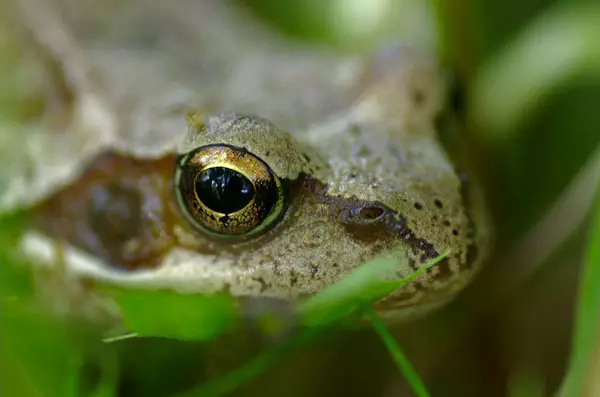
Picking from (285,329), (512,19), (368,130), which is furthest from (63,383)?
(512,19)

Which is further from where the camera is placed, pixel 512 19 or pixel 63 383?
pixel 512 19

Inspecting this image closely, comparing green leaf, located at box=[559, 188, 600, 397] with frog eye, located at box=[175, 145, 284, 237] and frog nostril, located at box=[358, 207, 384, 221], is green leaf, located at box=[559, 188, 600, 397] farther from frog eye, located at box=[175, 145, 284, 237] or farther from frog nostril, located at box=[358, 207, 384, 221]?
frog eye, located at box=[175, 145, 284, 237]

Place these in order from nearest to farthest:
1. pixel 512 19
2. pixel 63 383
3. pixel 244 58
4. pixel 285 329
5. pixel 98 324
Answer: pixel 63 383 → pixel 285 329 → pixel 98 324 → pixel 244 58 → pixel 512 19

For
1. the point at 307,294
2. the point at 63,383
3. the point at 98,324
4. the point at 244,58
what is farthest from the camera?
the point at 244,58

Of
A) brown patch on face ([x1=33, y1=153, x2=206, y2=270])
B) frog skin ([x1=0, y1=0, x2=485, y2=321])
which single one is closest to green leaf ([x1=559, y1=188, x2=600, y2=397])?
frog skin ([x1=0, y1=0, x2=485, y2=321])

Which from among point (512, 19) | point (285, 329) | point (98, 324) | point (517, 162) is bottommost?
point (285, 329)

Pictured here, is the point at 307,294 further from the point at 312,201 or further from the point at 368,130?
the point at 368,130

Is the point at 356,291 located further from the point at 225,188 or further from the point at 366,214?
the point at 225,188
